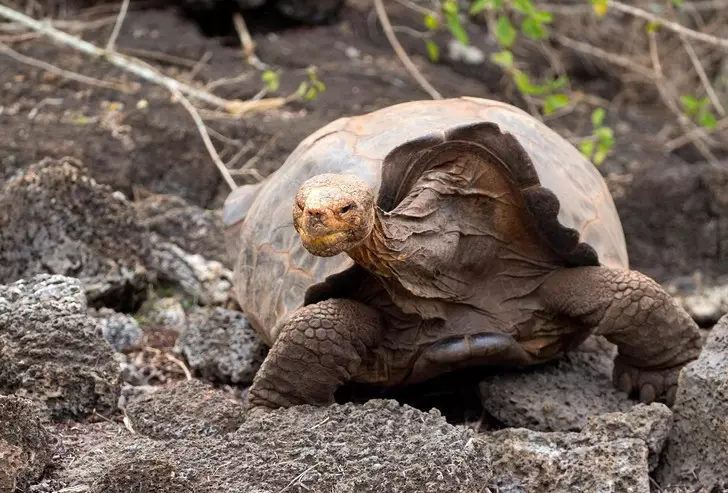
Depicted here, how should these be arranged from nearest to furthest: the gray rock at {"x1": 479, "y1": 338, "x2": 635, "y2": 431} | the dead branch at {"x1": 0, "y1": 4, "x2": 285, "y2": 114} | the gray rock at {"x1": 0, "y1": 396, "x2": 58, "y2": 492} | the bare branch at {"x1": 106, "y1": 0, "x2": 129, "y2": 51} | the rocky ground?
the gray rock at {"x1": 0, "y1": 396, "x2": 58, "y2": 492}
the rocky ground
the gray rock at {"x1": 479, "y1": 338, "x2": 635, "y2": 431}
the dead branch at {"x1": 0, "y1": 4, "x2": 285, "y2": 114}
the bare branch at {"x1": 106, "y1": 0, "x2": 129, "y2": 51}

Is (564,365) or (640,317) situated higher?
(640,317)

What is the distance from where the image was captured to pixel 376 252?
276 centimetres

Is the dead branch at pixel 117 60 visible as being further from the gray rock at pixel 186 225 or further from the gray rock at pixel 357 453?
the gray rock at pixel 357 453

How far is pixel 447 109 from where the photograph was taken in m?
3.44

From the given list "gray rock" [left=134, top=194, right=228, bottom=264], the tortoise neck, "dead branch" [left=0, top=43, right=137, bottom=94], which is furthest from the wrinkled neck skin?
"dead branch" [left=0, top=43, right=137, bottom=94]

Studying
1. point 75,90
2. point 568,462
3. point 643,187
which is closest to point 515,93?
point 643,187

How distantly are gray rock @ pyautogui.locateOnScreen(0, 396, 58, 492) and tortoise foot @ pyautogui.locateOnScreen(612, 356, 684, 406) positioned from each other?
1643mm

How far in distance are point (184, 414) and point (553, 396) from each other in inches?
41.2

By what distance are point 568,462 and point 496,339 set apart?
60 cm

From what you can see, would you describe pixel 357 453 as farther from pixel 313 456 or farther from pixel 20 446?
pixel 20 446

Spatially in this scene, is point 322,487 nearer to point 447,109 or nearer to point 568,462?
point 568,462

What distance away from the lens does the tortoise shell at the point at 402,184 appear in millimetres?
2957

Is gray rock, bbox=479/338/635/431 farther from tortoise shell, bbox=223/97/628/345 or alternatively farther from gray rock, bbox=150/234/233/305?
gray rock, bbox=150/234/233/305

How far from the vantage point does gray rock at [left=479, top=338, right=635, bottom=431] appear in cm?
306
